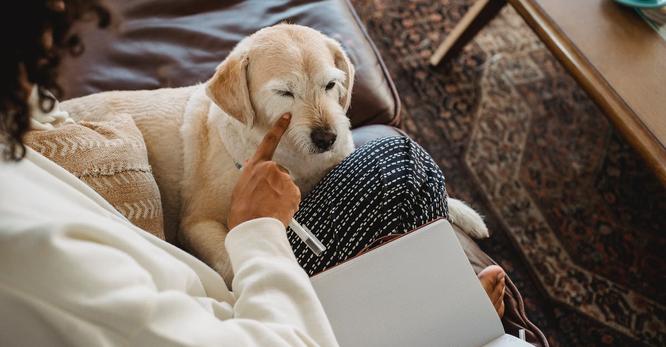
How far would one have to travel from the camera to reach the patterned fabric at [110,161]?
3.37ft

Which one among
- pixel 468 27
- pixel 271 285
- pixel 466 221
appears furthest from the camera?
pixel 468 27

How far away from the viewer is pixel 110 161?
1.09 meters

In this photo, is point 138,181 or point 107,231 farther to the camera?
point 138,181

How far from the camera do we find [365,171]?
1.30 m

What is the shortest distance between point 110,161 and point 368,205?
1.98ft

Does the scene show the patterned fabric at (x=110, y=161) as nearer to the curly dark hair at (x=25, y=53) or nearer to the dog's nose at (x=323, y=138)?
the curly dark hair at (x=25, y=53)

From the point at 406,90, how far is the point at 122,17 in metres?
1.30

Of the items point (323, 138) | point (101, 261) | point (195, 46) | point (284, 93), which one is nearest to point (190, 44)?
point (195, 46)

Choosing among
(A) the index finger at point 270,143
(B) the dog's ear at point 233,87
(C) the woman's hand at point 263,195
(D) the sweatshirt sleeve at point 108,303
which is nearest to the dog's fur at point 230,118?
(B) the dog's ear at point 233,87

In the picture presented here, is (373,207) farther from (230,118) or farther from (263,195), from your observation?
(230,118)

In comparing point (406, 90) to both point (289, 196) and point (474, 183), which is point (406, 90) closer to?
point (474, 183)

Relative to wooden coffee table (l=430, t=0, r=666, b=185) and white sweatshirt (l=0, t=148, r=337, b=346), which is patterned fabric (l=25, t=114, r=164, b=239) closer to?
white sweatshirt (l=0, t=148, r=337, b=346)

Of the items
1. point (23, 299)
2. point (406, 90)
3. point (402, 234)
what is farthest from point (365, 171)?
point (406, 90)

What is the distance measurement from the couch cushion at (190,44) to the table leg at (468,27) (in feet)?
2.32
